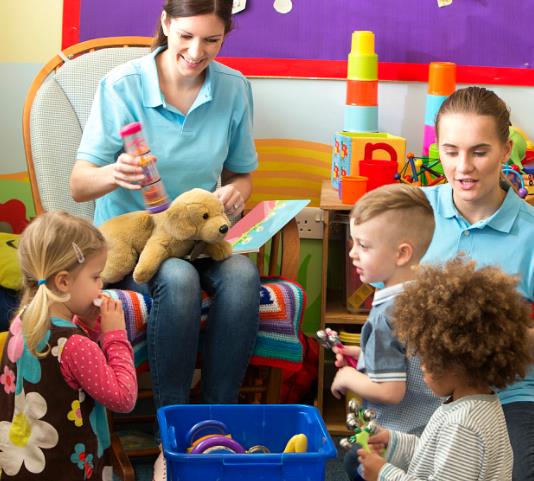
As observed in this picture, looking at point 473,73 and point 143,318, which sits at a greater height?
point 473,73

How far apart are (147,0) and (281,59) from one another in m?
0.46

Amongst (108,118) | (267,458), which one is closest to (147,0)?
(108,118)

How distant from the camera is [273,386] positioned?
2518 mm

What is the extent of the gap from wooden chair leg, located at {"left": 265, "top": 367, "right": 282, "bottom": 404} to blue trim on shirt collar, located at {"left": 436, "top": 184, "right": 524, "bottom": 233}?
710 millimetres

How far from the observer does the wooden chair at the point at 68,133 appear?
2.52 meters

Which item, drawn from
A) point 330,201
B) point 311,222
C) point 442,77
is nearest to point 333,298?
point 311,222

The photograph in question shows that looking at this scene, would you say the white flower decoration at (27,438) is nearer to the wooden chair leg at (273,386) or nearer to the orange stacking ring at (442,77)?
the wooden chair leg at (273,386)

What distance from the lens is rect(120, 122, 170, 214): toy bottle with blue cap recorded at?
2096mm

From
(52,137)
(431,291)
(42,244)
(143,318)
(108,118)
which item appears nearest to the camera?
(431,291)

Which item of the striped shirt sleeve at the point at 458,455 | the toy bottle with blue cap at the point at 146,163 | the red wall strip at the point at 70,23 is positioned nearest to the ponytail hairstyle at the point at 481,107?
the toy bottle with blue cap at the point at 146,163

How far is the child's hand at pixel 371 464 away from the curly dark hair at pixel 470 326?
0.63 feet

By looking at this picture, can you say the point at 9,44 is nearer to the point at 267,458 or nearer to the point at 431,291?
the point at 267,458

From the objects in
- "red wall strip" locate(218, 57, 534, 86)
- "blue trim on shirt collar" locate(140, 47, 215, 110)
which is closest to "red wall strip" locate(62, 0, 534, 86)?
"red wall strip" locate(218, 57, 534, 86)

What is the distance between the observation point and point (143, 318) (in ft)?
7.47
